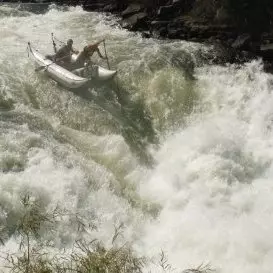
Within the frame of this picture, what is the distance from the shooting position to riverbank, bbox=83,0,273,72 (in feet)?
48.4

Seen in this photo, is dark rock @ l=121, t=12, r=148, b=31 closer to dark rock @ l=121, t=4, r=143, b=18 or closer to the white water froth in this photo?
dark rock @ l=121, t=4, r=143, b=18

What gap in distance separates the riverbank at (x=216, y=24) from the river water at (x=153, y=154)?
99 centimetres

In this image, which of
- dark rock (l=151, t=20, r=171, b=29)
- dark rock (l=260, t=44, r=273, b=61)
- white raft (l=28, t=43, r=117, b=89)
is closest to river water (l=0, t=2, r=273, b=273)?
white raft (l=28, t=43, r=117, b=89)

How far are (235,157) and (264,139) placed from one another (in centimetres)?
122

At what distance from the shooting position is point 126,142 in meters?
10.5

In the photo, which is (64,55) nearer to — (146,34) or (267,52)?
(146,34)

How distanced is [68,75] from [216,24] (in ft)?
22.1

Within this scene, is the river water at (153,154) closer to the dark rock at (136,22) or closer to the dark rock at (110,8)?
the dark rock at (136,22)

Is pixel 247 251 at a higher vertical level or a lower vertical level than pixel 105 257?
lower

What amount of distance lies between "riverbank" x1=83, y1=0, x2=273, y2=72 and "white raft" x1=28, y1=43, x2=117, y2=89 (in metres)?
3.91

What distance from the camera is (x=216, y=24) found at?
53.5 feet

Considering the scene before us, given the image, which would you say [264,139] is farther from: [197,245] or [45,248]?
[45,248]

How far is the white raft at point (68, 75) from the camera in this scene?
12.1 meters

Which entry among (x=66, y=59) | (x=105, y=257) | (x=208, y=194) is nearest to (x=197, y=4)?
(x=66, y=59)
